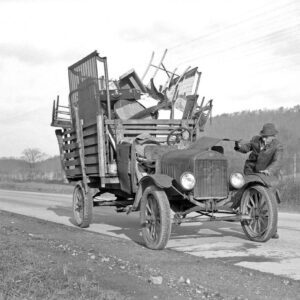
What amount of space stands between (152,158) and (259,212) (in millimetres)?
2141

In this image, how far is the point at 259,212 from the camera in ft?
28.3

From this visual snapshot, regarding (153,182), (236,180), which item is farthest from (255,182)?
(153,182)

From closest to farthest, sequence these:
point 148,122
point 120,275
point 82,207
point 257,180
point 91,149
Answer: point 120,275, point 257,180, point 148,122, point 91,149, point 82,207

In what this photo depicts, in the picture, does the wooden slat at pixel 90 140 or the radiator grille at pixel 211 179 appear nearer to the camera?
the radiator grille at pixel 211 179

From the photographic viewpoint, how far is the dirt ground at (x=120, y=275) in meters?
5.01

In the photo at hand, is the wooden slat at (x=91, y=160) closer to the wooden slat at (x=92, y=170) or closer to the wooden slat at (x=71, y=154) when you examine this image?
the wooden slat at (x=92, y=170)

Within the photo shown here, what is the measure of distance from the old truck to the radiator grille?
0.6 inches

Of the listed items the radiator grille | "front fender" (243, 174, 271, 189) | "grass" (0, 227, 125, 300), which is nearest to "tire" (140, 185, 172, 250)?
the radiator grille

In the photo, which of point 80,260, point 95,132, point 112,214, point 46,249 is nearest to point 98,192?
point 95,132

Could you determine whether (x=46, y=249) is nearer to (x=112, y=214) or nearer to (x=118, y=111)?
(x=118, y=111)

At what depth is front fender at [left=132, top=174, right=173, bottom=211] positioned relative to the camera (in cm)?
792

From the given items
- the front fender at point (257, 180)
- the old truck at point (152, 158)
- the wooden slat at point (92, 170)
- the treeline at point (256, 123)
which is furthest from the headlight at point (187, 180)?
the treeline at point (256, 123)

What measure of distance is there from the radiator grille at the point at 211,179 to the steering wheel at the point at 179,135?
1978 millimetres

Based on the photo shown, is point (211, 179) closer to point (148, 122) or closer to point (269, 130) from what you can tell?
point (269, 130)
